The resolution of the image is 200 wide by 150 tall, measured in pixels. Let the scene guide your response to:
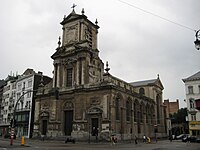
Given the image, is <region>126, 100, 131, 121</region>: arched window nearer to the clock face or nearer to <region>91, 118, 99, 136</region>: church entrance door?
<region>91, 118, 99, 136</region>: church entrance door

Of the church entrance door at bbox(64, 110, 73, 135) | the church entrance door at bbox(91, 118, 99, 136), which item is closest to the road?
the church entrance door at bbox(91, 118, 99, 136)

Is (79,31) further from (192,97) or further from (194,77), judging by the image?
(192,97)

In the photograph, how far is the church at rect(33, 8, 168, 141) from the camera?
3962 centimetres

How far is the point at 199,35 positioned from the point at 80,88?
3095 centimetres

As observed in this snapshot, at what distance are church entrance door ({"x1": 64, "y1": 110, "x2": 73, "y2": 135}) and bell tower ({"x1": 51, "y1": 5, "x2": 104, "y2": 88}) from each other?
5.23 meters

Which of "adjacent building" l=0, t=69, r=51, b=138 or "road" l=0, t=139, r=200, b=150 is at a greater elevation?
"adjacent building" l=0, t=69, r=51, b=138

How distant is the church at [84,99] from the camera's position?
1560 inches

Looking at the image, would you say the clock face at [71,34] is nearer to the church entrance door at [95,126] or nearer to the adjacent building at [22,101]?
the adjacent building at [22,101]

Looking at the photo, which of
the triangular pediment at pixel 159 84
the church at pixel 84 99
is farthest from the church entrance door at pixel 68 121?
the triangular pediment at pixel 159 84

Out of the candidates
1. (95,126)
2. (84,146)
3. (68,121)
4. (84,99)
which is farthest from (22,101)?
(84,146)

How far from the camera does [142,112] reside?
169ft

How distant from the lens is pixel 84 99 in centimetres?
4184

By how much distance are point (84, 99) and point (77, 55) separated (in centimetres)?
939

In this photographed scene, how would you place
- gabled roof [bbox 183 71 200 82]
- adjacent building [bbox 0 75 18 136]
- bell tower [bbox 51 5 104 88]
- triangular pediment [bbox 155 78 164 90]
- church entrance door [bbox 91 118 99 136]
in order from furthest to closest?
triangular pediment [bbox 155 78 164 90] → adjacent building [bbox 0 75 18 136] → gabled roof [bbox 183 71 200 82] → bell tower [bbox 51 5 104 88] → church entrance door [bbox 91 118 99 136]
